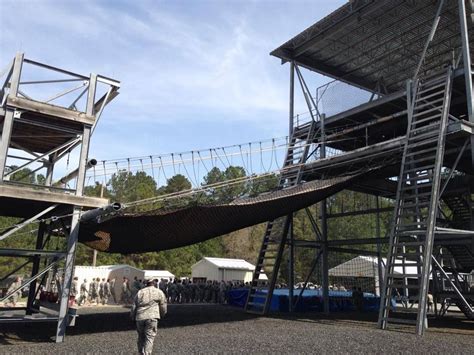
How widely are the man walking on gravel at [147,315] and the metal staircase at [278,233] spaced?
8012 mm

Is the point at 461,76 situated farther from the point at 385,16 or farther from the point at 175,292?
the point at 175,292

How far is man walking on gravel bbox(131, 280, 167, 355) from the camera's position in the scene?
680cm

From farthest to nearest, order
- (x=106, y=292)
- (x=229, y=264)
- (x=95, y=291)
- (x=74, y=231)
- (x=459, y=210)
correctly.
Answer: (x=229, y=264), (x=106, y=292), (x=95, y=291), (x=459, y=210), (x=74, y=231)

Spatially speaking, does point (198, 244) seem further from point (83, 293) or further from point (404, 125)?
point (404, 125)

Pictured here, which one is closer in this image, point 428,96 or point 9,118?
point 9,118

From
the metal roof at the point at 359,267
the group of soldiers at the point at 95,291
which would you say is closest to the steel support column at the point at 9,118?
the group of soldiers at the point at 95,291

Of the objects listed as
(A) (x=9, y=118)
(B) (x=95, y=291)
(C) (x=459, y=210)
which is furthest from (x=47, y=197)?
(C) (x=459, y=210)

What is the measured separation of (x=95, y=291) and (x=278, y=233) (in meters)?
11.6

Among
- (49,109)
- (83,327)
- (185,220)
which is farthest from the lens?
(83,327)

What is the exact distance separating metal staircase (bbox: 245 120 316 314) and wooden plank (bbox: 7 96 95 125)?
23.5ft

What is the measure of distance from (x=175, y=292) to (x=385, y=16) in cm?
1808

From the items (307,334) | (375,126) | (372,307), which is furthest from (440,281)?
(307,334)

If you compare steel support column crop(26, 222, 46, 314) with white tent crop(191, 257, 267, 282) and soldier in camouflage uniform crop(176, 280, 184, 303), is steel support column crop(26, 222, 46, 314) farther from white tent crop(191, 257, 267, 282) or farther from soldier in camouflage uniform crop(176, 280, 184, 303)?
white tent crop(191, 257, 267, 282)

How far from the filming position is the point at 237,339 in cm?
909
